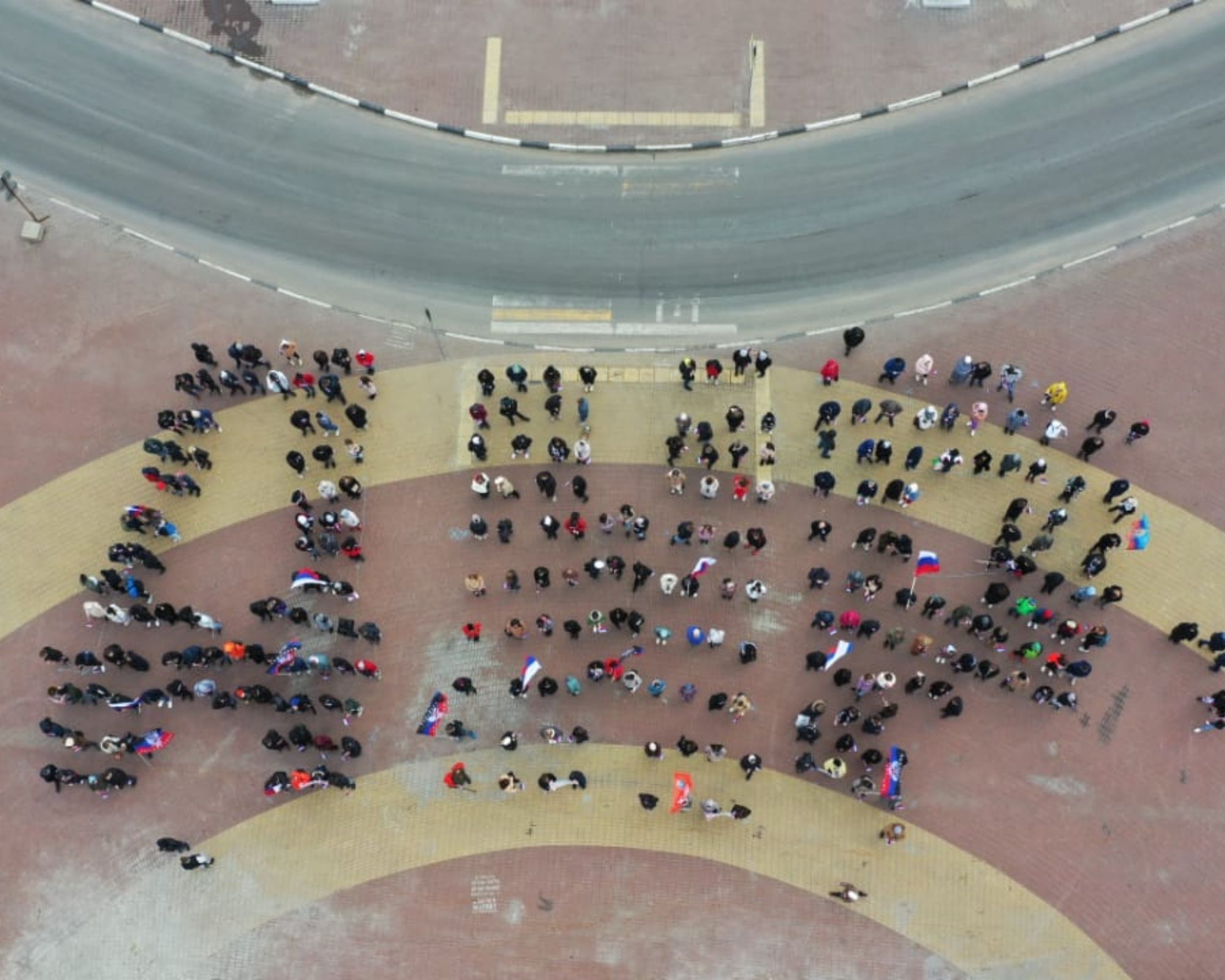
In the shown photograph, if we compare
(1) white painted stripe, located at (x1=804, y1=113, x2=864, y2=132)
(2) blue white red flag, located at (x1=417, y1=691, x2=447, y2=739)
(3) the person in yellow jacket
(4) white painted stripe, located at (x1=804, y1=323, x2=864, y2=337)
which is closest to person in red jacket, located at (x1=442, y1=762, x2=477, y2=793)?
(2) blue white red flag, located at (x1=417, y1=691, x2=447, y2=739)

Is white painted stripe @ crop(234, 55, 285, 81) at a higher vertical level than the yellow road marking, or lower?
higher

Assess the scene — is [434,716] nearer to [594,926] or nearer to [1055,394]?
[594,926]

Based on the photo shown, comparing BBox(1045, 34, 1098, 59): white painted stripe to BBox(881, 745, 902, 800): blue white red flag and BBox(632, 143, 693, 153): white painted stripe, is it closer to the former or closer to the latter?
BBox(632, 143, 693, 153): white painted stripe

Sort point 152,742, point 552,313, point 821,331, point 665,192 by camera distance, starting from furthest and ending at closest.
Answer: point 665,192, point 552,313, point 821,331, point 152,742

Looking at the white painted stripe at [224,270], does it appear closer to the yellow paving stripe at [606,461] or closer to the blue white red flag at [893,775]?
the yellow paving stripe at [606,461]

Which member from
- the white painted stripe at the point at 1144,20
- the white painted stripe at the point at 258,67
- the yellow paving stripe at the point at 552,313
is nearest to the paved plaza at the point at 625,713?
the yellow paving stripe at the point at 552,313

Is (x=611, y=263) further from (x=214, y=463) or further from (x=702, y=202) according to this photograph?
(x=214, y=463)

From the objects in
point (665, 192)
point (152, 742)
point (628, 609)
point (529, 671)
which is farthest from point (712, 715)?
point (665, 192)
